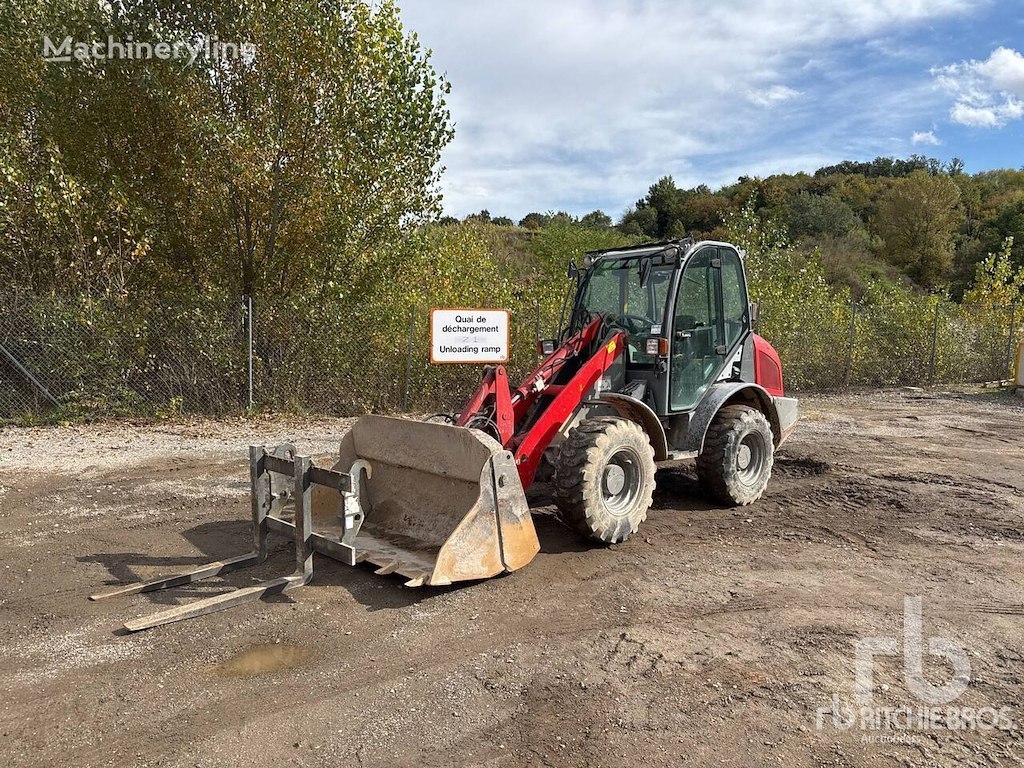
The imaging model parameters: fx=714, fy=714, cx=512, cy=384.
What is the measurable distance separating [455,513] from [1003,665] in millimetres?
3277

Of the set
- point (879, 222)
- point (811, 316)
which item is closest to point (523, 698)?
point (811, 316)

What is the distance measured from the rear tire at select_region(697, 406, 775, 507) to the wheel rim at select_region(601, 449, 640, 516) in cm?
122

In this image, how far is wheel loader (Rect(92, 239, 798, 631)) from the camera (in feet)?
15.1

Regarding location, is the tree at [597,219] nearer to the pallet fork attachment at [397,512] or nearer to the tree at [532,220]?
the tree at [532,220]

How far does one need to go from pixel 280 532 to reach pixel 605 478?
92.5 inches

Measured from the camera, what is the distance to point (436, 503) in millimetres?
5098

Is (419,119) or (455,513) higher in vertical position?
(419,119)

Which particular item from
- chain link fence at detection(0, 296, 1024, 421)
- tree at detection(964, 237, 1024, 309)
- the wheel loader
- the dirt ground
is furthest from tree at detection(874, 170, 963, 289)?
the dirt ground

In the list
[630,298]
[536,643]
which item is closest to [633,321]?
[630,298]

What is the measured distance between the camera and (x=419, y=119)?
38.0ft

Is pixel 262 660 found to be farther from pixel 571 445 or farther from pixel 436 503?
pixel 571 445

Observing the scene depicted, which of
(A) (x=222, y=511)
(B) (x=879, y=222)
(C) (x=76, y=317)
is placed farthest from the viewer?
(B) (x=879, y=222)

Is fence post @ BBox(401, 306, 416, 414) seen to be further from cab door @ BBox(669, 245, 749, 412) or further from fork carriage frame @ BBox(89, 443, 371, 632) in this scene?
fork carriage frame @ BBox(89, 443, 371, 632)

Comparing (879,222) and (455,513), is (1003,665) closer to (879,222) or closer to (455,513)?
(455,513)
